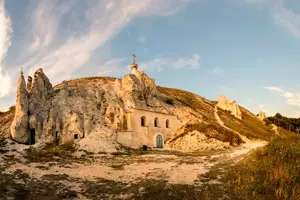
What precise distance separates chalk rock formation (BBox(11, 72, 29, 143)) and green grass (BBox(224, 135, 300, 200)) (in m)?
28.9

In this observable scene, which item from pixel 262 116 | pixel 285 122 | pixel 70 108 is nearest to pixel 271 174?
pixel 70 108

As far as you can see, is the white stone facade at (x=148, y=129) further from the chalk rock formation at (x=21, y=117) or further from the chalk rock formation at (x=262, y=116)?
the chalk rock formation at (x=262, y=116)

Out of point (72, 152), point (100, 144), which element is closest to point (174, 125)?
point (100, 144)

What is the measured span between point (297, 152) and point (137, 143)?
87.3 feet

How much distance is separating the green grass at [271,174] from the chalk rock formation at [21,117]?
28.9 metres

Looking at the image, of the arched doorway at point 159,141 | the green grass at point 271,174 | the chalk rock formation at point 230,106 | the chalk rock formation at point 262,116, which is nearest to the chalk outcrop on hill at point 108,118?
the arched doorway at point 159,141

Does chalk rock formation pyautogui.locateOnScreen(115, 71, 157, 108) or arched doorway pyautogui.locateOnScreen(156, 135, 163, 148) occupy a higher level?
chalk rock formation pyautogui.locateOnScreen(115, 71, 157, 108)

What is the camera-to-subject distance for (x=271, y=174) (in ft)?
57.7

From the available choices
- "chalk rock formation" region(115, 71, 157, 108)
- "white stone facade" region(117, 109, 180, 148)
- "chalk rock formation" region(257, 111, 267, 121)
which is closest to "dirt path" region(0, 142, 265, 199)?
"white stone facade" region(117, 109, 180, 148)

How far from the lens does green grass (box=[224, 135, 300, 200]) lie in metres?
15.1

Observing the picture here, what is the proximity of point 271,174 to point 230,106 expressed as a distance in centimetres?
5938

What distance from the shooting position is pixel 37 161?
28375 mm

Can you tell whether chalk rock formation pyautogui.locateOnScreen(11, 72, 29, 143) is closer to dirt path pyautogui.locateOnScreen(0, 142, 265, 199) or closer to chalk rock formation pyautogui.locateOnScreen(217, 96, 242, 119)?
dirt path pyautogui.locateOnScreen(0, 142, 265, 199)

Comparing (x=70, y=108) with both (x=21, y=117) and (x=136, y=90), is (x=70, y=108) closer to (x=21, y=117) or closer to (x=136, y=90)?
(x=21, y=117)
